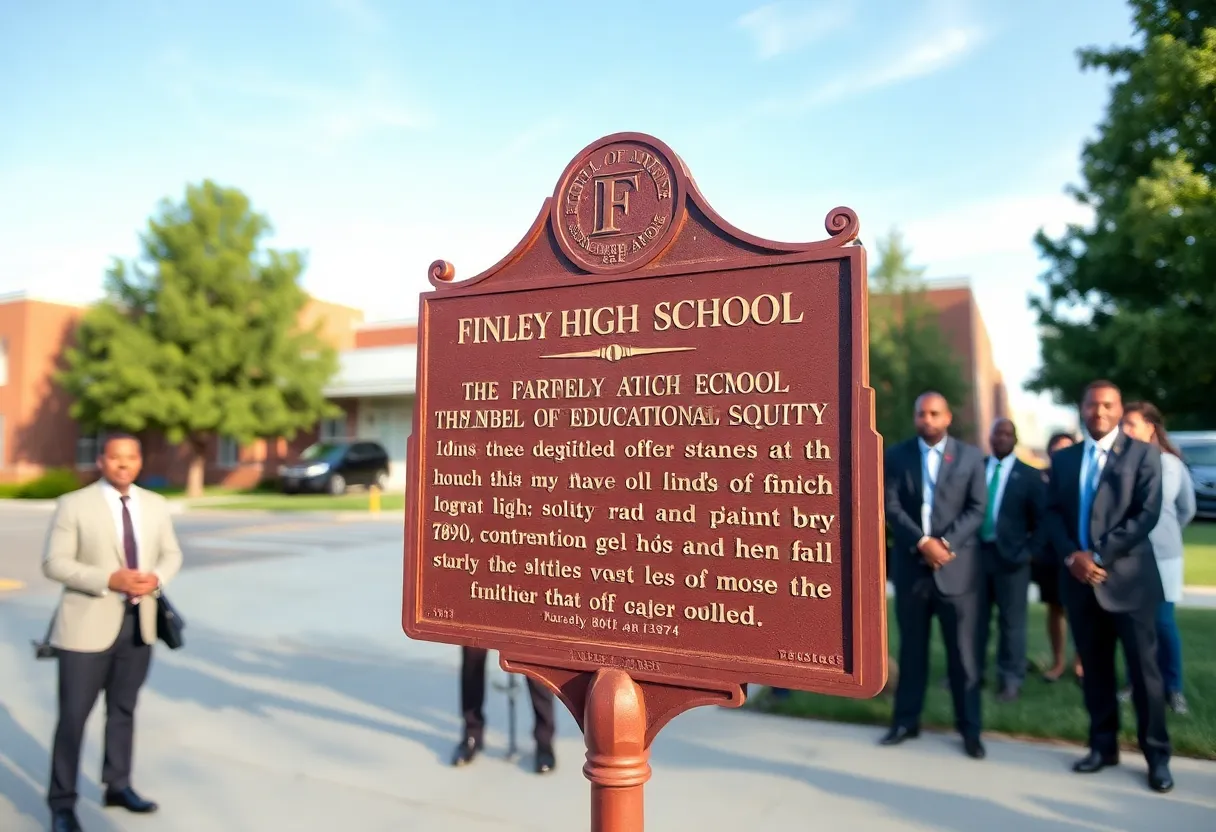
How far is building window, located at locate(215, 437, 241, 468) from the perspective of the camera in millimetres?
32062

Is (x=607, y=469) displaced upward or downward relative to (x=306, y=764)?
upward

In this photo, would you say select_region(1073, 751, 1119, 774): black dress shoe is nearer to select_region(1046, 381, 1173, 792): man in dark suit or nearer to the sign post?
select_region(1046, 381, 1173, 792): man in dark suit

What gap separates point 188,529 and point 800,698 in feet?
48.5

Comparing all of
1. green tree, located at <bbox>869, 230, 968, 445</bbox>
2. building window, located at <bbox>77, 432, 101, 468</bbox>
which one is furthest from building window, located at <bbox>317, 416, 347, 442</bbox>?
green tree, located at <bbox>869, 230, 968, 445</bbox>

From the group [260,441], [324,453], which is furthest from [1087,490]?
[260,441]

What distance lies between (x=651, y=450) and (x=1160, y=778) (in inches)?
123

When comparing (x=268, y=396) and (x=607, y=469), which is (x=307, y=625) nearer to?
(x=607, y=469)

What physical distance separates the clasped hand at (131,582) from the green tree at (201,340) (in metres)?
24.3

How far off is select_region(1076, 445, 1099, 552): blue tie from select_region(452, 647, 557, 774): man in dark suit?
2665 millimetres

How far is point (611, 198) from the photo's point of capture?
2.46 meters

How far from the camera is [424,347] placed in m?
2.79

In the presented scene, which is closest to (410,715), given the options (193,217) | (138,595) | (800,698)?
(138,595)

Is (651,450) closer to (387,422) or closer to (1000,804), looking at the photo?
(1000,804)

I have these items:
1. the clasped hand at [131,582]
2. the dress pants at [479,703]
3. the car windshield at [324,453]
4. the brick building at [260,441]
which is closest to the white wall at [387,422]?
the brick building at [260,441]
